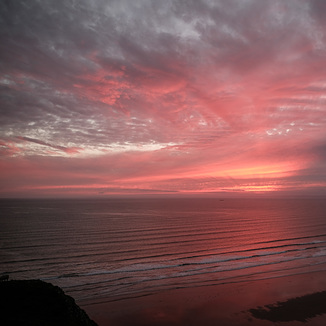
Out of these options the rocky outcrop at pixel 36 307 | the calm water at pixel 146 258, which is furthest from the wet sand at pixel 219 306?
the rocky outcrop at pixel 36 307


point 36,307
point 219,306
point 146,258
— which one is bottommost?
point 219,306

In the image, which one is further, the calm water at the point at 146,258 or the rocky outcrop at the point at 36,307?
the calm water at the point at 146,258

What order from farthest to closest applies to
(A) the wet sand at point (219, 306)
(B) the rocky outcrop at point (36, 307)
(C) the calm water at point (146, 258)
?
(C) the calm water at point (146, 258)
(A) the wet sand at point (219, 306)
(B) the rocky outcrop at point (36, 307)

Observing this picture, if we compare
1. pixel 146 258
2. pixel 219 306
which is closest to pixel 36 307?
pixel 219 306

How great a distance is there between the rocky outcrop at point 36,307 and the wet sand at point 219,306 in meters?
3.72

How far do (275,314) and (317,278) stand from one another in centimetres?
1085

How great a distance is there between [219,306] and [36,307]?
43.3ft

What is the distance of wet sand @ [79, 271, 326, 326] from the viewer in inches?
700

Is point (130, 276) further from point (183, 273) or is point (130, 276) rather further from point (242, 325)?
point (242, 325)

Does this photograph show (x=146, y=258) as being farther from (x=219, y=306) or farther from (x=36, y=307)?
(x=36, y=307)

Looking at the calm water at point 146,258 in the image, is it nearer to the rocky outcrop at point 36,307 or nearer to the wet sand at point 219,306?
the wet sand at point 219,306

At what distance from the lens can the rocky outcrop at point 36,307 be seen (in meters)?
13.3

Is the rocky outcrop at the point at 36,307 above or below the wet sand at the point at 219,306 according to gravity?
above

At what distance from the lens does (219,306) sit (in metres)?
20.0
